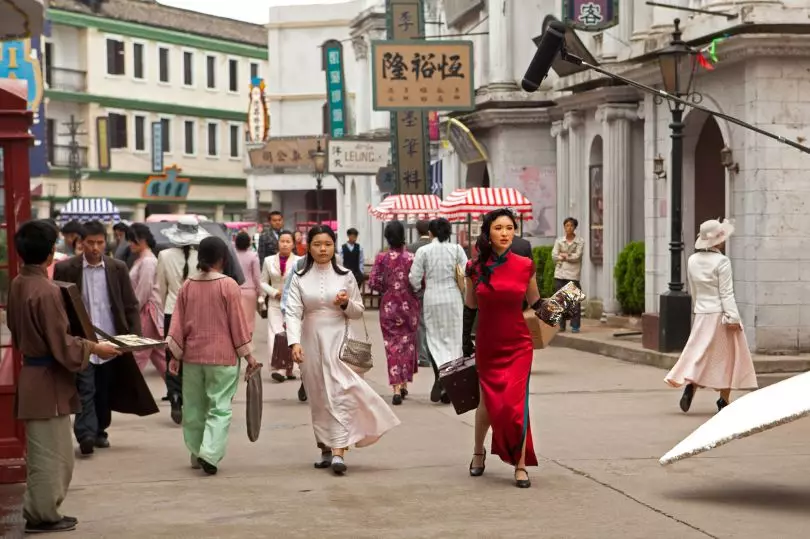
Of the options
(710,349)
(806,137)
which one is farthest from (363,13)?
(710,349)

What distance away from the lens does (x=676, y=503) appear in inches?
340

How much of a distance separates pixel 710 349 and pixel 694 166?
851 centimetres

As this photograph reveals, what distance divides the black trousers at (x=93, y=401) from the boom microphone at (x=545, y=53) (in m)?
4.58

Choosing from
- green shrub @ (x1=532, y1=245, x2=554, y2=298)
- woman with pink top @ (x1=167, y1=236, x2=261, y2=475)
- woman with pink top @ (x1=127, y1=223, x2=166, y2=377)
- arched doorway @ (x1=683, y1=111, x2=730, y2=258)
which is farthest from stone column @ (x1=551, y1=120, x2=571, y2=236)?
woman with pink top @ (x1=167, y1=236, x2=261, y2=475)

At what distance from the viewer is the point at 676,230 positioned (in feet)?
58.8

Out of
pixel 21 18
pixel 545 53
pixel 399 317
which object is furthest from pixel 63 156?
pixel 21 18

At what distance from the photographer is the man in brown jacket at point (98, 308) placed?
36.2ft

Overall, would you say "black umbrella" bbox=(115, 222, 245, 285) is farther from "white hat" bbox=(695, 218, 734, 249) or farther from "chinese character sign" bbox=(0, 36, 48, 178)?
"white hat" bbox=(695, 218, 734, 249)

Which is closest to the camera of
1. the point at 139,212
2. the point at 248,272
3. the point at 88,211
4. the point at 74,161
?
the point at 248,272

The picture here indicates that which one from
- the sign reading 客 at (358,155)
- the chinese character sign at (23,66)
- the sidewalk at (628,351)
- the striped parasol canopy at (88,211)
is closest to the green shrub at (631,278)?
the sidewalk at (628,351)

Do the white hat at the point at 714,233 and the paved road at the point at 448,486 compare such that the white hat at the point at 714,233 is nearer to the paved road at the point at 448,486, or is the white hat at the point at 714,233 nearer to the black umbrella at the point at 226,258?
the paved road at the point at 448,486

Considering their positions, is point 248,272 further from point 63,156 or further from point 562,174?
point 63,156

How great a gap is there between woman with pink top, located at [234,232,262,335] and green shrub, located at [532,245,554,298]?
8.89 m

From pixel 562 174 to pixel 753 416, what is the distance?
1937cm
